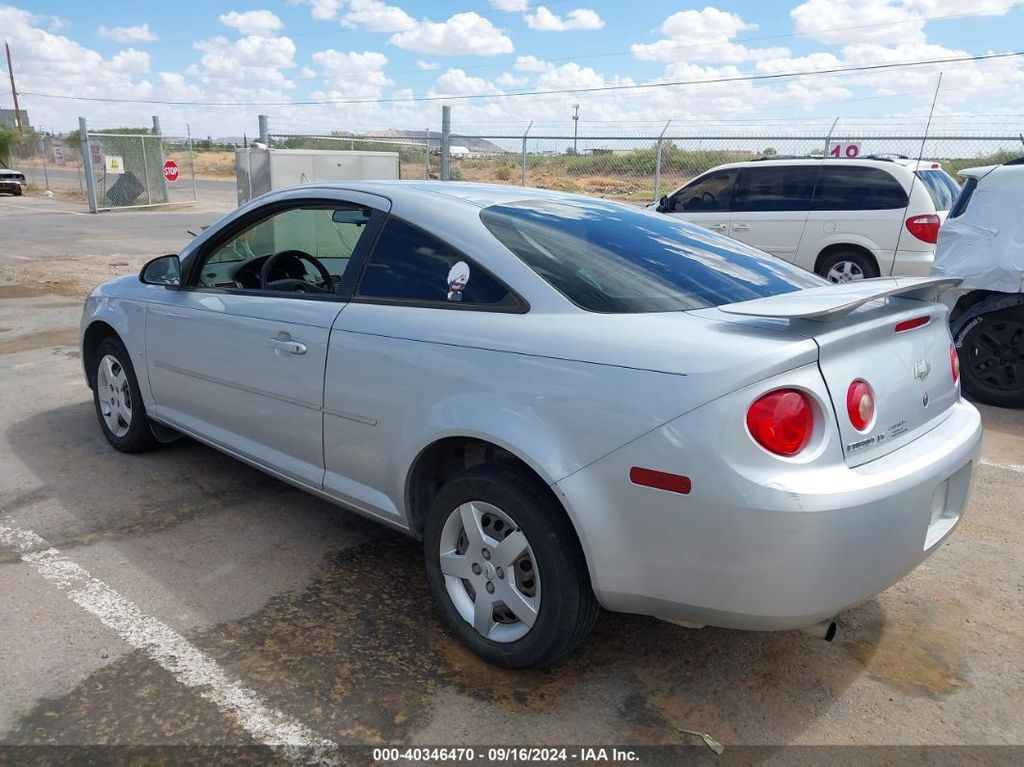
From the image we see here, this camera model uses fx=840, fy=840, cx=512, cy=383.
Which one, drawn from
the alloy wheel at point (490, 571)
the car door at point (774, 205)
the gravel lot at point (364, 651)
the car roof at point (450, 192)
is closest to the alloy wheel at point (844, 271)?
the car door at point (774, 205)

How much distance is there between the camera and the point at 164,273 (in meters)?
4.42

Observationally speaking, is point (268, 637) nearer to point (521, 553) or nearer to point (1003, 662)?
point (521, 553)

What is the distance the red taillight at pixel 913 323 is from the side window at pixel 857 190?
741 centimetres

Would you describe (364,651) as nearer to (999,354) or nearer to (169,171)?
(999,354)

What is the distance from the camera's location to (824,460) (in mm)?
2301

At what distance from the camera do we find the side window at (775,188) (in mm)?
10086

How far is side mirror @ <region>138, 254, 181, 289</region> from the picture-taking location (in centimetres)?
430

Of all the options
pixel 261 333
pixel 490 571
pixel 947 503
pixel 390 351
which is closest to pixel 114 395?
pixel 261 333

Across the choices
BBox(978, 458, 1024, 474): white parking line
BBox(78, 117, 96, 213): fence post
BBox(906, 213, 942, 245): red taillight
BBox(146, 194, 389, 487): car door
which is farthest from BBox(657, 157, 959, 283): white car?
BBox(78, 117, 96, 213): fence post

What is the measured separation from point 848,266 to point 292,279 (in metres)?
7.60

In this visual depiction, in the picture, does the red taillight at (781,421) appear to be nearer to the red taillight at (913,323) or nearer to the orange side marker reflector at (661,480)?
the orange side marker reflector at (661,480)

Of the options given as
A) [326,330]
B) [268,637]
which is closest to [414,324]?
[326,330]

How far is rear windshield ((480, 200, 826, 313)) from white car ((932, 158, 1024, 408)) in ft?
11.2

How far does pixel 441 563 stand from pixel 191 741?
3.12 ft
